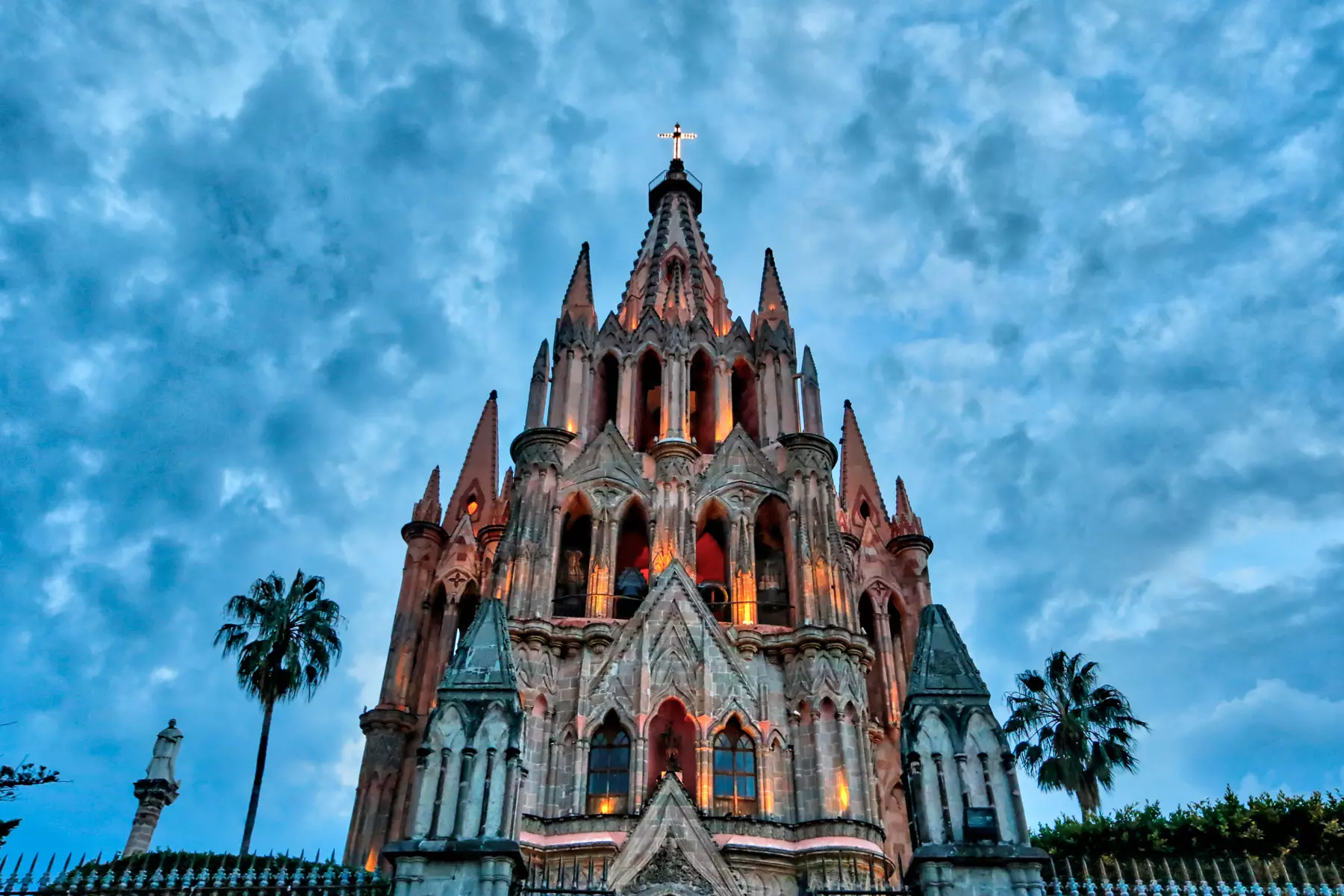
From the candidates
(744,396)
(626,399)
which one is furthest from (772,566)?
(626,399)

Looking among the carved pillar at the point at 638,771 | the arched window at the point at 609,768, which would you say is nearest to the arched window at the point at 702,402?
the arched window at the point at 609,768

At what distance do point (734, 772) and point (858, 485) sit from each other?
1606cm

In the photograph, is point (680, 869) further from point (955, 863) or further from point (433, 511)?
point (433, 511)

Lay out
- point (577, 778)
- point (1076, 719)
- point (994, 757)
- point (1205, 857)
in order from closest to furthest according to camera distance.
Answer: point (994, 757) < point (1205, 857) < point (577, 778) < point (1076, 719)

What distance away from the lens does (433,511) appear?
36.9m

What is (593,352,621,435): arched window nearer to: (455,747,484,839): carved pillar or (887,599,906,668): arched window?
(887,599,906,668): arched window

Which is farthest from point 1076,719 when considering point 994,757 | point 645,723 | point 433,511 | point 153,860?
point 153,860

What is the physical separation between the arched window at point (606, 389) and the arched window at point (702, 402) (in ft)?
9.84

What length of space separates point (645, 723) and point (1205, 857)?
13.6 m

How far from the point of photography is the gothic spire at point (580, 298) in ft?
126

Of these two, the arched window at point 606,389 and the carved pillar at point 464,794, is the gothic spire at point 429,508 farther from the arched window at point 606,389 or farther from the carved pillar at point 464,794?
the carved pillar at point 464,794

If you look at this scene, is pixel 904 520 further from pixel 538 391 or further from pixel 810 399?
pixel 538 391

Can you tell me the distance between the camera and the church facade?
24.5 meters

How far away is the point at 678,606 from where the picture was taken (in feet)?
92.9
